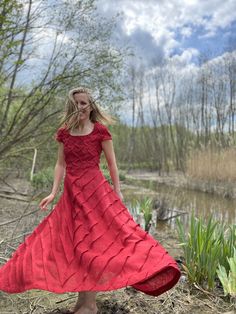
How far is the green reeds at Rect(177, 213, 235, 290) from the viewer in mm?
2910

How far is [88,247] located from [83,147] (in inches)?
27.4

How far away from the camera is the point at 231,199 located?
440 inches

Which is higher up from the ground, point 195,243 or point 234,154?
point 234,154

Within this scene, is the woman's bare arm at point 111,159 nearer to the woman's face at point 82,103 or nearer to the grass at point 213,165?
the woman's face at point 82,103

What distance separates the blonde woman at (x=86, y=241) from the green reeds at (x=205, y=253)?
985 mm

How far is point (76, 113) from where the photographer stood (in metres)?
2.43

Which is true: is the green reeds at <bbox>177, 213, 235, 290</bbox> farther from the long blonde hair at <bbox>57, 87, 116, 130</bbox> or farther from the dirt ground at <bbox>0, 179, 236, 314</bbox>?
the long blonde hair at <bbox>57, 87, 116, 130</bbox>

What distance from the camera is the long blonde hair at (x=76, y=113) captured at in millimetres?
2443

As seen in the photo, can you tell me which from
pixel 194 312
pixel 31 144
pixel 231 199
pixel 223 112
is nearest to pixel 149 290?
pixel 194 312

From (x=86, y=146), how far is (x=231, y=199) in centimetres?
967

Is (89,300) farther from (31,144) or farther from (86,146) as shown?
(31,144)

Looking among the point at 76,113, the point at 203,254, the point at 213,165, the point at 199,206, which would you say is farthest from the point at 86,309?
the point at 213,165

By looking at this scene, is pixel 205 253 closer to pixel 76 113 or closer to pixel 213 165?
pixel 76 113

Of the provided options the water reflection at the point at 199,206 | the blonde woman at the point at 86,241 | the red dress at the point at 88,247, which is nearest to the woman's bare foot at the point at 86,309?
the blonde woman at the point at 86,241
